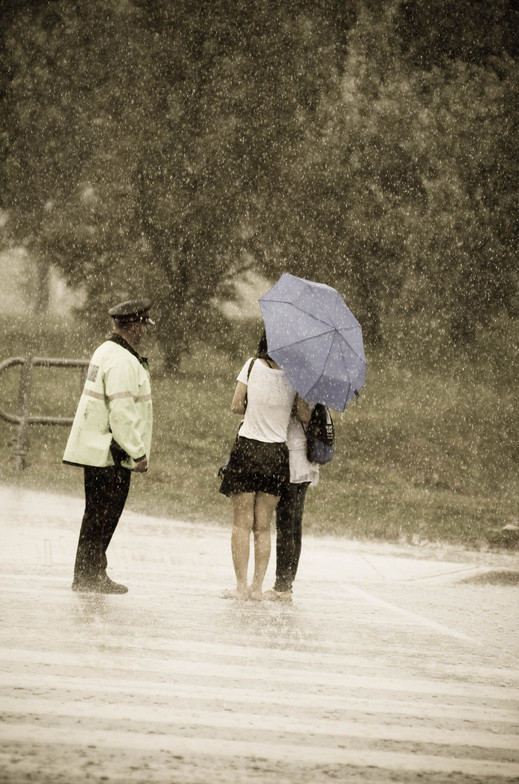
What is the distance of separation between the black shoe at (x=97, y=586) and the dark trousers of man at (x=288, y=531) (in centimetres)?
94

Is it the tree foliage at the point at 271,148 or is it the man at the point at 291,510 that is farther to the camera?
the tree foliage at the point at 271,148

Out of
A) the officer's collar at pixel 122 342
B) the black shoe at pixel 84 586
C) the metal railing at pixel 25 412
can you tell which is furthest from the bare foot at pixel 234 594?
the metal railing at pixel 25 412

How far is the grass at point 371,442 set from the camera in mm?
12664

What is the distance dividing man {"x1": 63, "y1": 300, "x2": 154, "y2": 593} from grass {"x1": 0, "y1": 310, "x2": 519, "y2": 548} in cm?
430

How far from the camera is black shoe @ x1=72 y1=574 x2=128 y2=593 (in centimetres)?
726

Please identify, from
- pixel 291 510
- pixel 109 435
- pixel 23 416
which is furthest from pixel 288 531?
pixel 23 416

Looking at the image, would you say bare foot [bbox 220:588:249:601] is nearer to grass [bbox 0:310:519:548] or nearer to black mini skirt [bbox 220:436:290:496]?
black mini skirt [bbox 220:436:290:496]

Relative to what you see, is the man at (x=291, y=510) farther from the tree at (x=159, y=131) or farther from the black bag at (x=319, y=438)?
the tree at (x=159, y=131)

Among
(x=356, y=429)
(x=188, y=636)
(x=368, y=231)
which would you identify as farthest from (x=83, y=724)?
(x=368, y=231)

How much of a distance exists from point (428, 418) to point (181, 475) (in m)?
6.46

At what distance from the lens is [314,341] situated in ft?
24.0

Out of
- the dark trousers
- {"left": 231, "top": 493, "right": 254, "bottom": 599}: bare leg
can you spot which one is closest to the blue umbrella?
{"left": 231, "top": 493, "right": 254, "bottom": 599}: bare leg

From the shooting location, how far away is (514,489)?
16.4 metres

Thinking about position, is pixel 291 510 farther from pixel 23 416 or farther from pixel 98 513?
pixel 23 416
